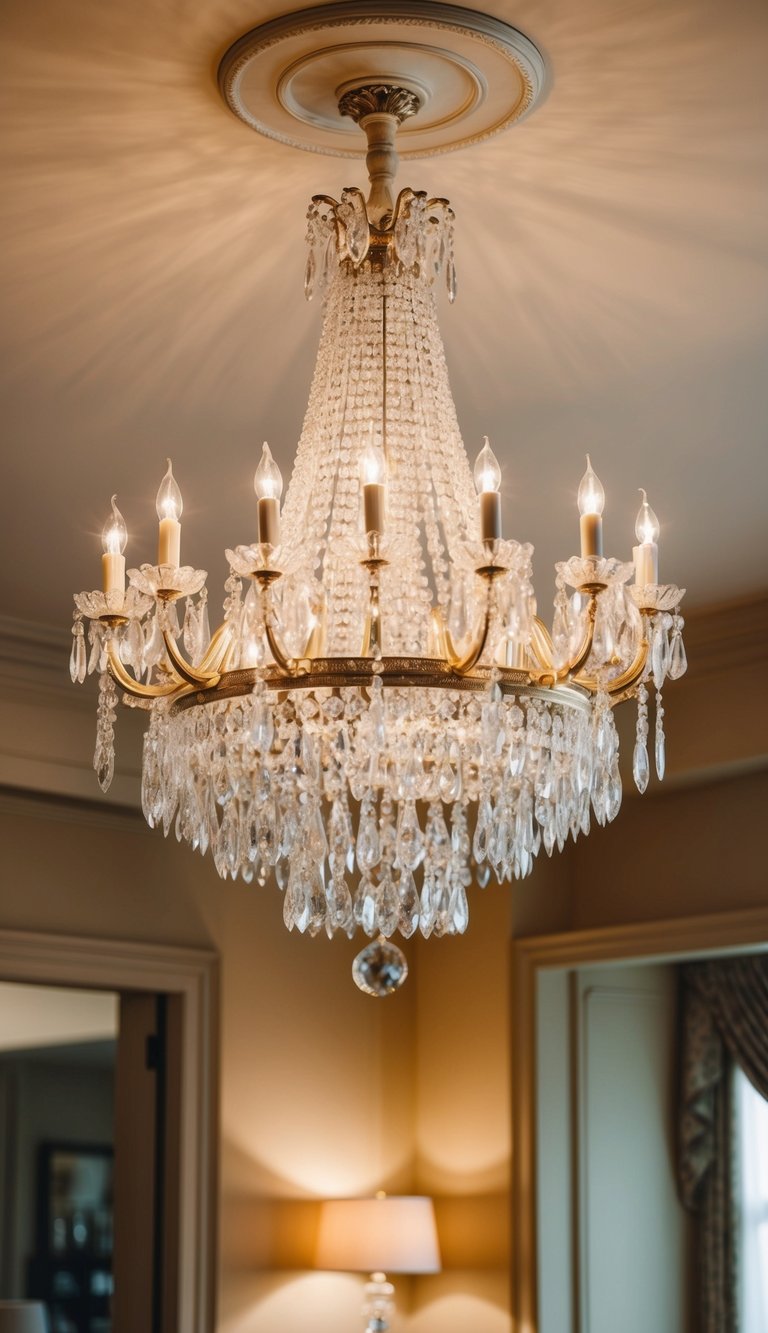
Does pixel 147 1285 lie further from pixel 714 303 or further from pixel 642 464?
pixel 714 303

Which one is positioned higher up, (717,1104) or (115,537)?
(115,537)

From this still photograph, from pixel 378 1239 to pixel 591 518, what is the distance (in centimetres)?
362

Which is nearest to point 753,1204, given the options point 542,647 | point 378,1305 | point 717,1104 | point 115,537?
point 717,1104

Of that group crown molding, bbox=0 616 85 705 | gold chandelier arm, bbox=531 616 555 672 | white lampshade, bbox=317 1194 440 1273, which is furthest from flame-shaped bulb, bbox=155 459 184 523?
white lampshade, bbox=317 1194 440 1273

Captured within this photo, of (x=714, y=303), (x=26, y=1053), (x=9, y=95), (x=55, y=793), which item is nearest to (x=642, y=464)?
(x=714, y=303)

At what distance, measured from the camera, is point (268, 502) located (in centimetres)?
224

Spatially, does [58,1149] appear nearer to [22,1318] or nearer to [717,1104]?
[22,1318]

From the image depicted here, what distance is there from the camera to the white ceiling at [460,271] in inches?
88.7

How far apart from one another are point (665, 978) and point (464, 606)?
13.1 ft

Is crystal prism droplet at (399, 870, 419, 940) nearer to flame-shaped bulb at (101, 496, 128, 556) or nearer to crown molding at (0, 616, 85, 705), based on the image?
flame-shaped bulb at (101, 496, 128, 556)

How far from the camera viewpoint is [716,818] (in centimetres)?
529

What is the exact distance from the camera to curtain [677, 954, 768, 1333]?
5.83 m

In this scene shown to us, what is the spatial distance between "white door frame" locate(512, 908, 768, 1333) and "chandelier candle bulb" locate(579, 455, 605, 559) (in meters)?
2.76

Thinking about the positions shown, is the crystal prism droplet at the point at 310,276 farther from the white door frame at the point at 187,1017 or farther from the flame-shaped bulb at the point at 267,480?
the white door frame at the point at 187,1017
